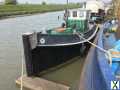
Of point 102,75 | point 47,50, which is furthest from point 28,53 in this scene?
point 102,75

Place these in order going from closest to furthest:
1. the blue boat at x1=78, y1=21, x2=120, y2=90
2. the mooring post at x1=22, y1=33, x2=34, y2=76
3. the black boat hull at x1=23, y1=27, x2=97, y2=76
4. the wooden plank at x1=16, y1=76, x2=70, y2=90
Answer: the blue boat at x1=78, y1=21, x2=120, y2=90, the wooden plank at x1=16, y1=76, x2=70, y2=90, the mooring post at x1=22, y1=33, x2=34, y2=76, the black boat hull at x1=23, y1=27, x2=97, y2=76

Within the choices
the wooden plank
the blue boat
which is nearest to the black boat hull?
the wooden plank

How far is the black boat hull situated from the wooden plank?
0.47 m

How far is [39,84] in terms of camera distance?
11023 mm

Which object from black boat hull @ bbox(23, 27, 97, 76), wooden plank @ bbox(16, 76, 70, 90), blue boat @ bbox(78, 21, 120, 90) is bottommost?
wooden plank @ bbox(16, 76, 70, 90)

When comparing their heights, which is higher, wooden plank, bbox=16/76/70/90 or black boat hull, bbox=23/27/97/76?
black boat hull, bbox=23/27/97/76

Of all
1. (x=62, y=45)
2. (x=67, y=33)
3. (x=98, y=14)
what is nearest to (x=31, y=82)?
(x=62, y=45)

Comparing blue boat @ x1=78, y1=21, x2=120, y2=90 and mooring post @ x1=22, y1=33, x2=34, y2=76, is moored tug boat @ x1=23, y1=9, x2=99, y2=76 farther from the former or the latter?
blue boat @ x1=78, y1=21, x2=120, y2=90

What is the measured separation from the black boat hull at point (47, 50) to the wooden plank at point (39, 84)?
47cm

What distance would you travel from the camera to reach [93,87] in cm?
582

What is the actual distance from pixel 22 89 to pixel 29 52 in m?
1.58

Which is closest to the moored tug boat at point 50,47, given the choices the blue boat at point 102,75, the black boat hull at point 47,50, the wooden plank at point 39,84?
the black boat hull at point 47,50

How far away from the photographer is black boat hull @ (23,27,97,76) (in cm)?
1184

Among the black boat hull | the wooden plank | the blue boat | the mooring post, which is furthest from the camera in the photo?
the black boat hull
